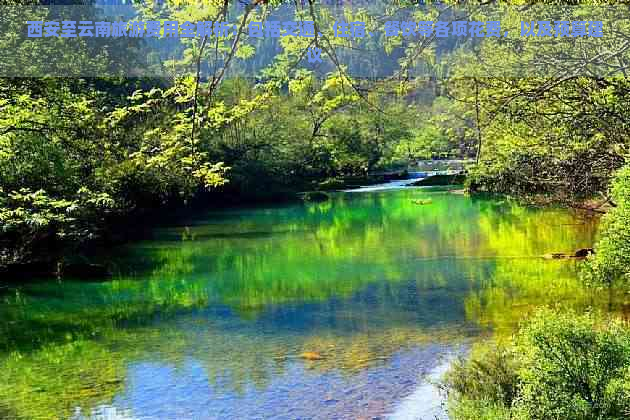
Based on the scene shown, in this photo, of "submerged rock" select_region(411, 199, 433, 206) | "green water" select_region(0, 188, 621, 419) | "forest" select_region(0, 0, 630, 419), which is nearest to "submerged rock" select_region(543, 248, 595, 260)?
"green water" select_region(0, 188, 621, 419)

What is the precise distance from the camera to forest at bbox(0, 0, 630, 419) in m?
6.00

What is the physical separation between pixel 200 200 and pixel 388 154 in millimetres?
24219

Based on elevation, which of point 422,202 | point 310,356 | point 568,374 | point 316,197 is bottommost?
point 310,356

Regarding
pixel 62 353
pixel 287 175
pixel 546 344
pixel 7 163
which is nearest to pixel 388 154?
pixel 287 175

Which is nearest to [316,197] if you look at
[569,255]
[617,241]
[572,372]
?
[569,255]

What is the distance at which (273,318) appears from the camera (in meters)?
15.1

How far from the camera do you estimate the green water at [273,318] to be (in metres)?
10.7

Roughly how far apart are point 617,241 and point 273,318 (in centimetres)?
660

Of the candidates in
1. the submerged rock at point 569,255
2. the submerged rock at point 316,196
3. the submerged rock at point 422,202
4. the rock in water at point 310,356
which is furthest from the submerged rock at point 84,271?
the submerged rock at point 316,196

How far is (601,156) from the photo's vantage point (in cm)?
1662

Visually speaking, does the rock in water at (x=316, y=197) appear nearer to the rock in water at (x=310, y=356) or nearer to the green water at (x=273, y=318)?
the green water at (x=273, y=318)

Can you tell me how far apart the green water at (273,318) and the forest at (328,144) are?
1529 millimetres

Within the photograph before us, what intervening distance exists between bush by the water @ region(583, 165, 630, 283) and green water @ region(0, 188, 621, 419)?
6.08 feet

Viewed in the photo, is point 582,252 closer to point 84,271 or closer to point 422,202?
point 84,271
